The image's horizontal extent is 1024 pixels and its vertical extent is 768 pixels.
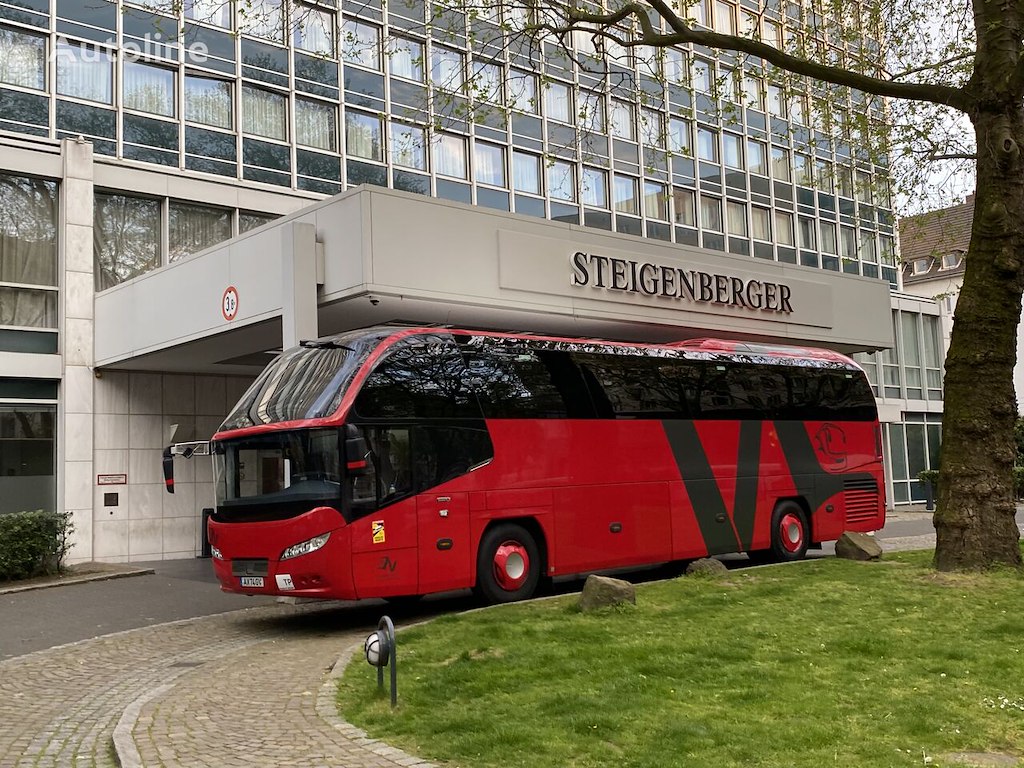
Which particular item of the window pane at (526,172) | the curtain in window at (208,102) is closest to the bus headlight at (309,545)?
the curtain in window at (208,102)

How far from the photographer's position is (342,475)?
461 inches

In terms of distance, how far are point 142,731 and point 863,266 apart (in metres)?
35.7

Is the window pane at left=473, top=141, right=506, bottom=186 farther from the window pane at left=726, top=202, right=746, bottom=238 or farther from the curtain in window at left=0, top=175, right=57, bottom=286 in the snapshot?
the curtain in window at left=0, top=175, right=57, bottom=286

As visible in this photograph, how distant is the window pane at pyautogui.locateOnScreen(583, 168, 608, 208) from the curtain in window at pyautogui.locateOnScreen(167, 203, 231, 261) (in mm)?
12471

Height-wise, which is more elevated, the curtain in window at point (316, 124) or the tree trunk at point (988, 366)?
the curtain in window at point (316, 124)

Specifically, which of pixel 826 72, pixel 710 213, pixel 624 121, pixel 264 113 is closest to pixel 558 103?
pixel 624 121

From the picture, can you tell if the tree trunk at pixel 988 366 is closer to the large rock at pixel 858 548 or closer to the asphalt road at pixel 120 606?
the large rock at pixel 858 548

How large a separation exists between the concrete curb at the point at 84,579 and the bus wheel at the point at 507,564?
25.7 feet

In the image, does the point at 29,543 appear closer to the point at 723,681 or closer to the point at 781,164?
the point at 723,681

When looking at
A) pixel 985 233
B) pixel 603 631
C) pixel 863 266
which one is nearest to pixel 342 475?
pixel 603 631

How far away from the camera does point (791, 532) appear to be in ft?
58.6

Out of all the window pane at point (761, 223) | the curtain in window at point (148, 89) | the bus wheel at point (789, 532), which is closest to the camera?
the bus wheel at point (789, 532)

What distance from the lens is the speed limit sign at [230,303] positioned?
54.4 feet

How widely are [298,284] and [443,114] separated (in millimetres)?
11829
